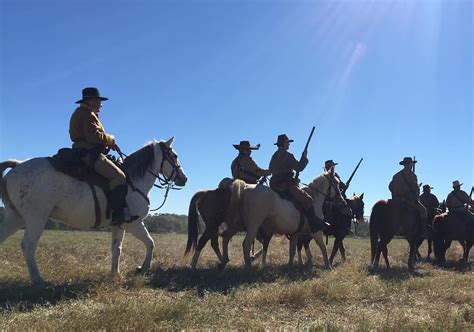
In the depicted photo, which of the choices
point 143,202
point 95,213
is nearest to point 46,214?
point 95,213

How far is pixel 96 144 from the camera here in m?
8.03

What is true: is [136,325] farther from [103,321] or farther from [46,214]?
[46,214]

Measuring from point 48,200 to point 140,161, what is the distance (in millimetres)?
2244

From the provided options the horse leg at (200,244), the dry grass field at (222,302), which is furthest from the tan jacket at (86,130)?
the horse leg at (200,244)

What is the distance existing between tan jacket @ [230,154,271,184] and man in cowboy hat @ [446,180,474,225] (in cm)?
835

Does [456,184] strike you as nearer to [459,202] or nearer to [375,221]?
[459,202]

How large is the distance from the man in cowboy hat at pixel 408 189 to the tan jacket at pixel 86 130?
9.18m

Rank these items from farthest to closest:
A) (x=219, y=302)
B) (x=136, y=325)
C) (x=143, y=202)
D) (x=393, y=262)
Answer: (x=393, y=262)
(x=143, y=202)
(x=219, y=302)
(x=136, y=325)

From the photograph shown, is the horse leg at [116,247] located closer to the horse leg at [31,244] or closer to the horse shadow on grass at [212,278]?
the horse shadow on grass at [212,278]

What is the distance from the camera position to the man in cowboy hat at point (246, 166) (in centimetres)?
1214

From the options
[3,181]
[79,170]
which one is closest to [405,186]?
[79,170]

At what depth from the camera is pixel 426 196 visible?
17.9 m

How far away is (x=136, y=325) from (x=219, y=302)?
1.99 m

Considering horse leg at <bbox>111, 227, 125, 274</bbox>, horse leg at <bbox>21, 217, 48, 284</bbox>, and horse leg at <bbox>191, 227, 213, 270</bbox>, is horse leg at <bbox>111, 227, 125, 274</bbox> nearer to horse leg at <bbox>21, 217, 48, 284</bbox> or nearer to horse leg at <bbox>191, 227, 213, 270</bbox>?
horse leg at <bbox>21, 217, 48, 284</bbox>
